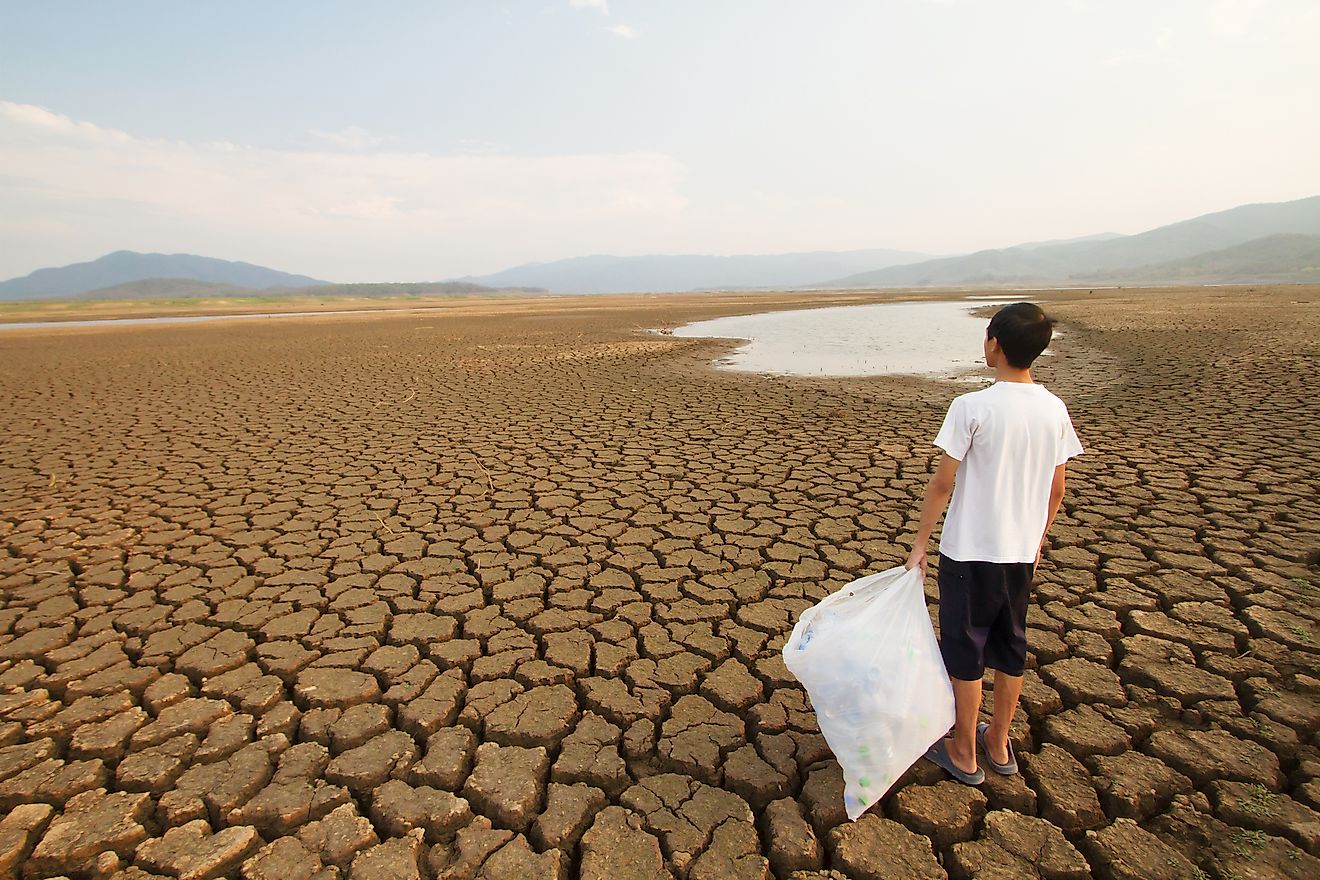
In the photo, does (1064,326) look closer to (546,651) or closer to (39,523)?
(546,651)

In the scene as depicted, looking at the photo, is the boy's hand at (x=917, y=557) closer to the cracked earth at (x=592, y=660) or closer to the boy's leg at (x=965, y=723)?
the boy's leg at (x=965, y=723)

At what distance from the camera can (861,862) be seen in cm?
175

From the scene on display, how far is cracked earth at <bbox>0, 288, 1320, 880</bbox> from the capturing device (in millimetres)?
1841

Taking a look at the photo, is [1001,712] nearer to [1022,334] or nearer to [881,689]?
[881,689]

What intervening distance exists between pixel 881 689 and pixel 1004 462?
729 millimetres

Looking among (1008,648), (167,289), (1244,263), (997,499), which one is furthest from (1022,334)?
(167,289)

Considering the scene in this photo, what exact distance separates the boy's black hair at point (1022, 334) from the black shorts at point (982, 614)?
0.60 m

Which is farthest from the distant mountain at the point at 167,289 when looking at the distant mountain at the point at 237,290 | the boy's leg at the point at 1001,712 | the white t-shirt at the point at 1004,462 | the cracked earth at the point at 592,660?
the boy's leg at the point at 1001,712

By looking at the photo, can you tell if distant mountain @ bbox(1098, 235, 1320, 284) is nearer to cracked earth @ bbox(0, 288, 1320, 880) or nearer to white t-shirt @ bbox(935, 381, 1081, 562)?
cracked earth @ bbox(0, 288, 1320, 880)

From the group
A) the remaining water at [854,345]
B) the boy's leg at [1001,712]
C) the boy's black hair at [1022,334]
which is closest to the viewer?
the boy's black hair at [1022,334]

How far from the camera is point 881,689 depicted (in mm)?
1730

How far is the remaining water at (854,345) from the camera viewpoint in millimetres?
11773

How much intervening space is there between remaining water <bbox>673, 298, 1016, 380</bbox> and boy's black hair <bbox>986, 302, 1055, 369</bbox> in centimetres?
941

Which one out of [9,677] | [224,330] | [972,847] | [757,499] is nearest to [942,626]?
[972,847]
